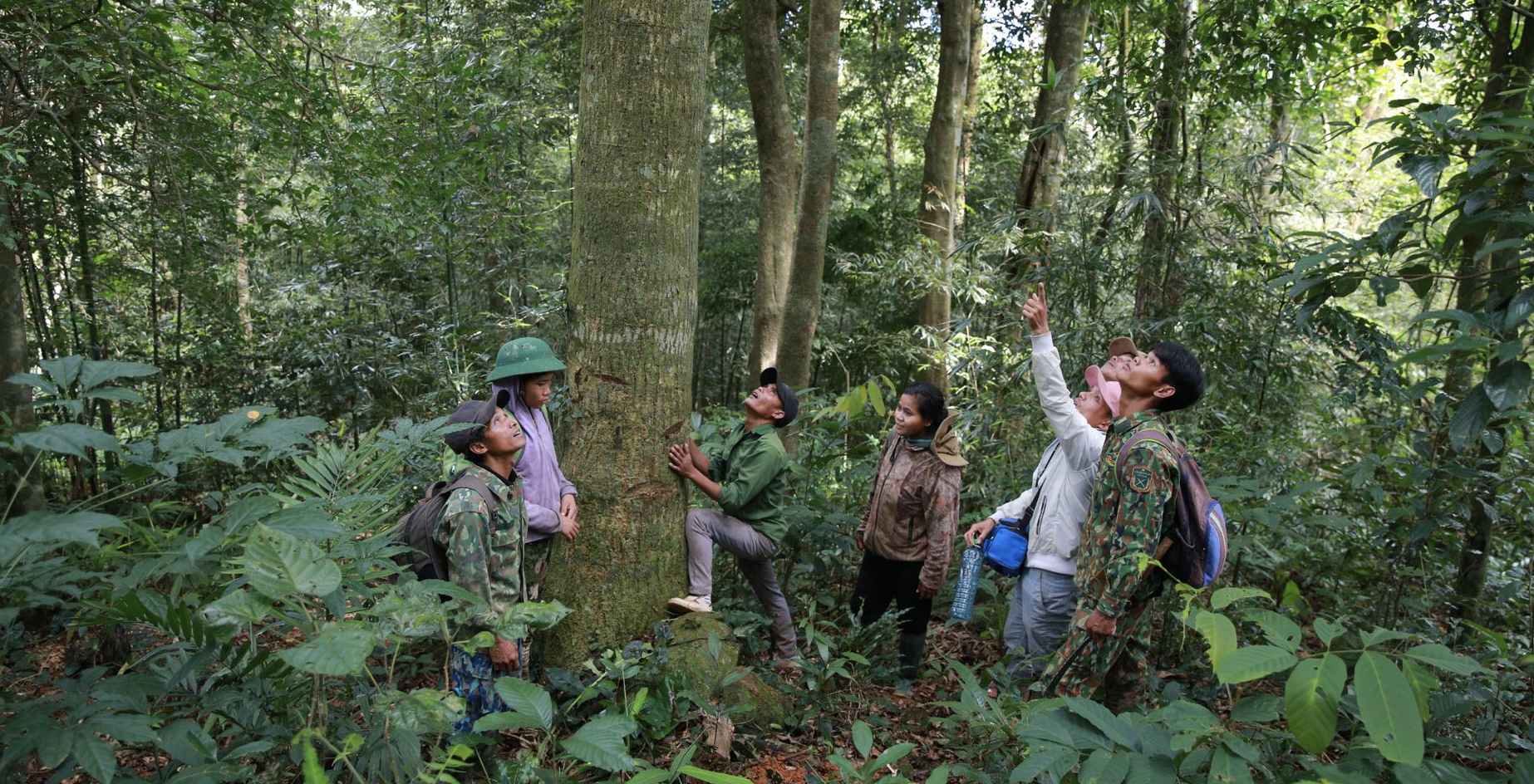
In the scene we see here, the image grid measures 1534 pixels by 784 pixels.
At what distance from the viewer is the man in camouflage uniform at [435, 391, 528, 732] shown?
10.3ft

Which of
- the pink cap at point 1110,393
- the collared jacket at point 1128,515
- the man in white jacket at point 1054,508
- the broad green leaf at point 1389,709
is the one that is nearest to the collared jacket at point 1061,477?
the man in white jacket at point 1054,508

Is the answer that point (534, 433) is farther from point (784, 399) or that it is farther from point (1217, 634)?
point (1217, 634)

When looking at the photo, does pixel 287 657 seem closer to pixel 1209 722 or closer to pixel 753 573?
pixel 1209 722

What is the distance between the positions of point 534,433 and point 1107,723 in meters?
2.81

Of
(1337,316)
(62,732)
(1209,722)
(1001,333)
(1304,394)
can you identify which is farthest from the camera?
(1001,333)

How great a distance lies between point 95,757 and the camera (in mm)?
1985

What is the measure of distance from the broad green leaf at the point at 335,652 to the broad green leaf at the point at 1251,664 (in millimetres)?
1941

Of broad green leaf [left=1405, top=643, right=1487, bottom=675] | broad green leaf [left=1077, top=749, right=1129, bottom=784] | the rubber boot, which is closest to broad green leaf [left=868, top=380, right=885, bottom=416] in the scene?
the rubber boot

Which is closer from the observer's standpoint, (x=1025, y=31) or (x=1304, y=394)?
(x=1304, y=394)

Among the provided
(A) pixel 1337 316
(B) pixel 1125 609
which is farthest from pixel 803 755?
(A) pixel 1337 316

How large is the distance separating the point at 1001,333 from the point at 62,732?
7909 millimetres

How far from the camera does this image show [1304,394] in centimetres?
679

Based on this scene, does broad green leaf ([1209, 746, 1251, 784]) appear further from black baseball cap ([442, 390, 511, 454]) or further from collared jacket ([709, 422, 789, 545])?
black baseball cap ([442, 390, 511, 454])

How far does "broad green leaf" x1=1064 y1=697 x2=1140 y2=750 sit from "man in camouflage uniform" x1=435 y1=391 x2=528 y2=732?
1.93 meters
